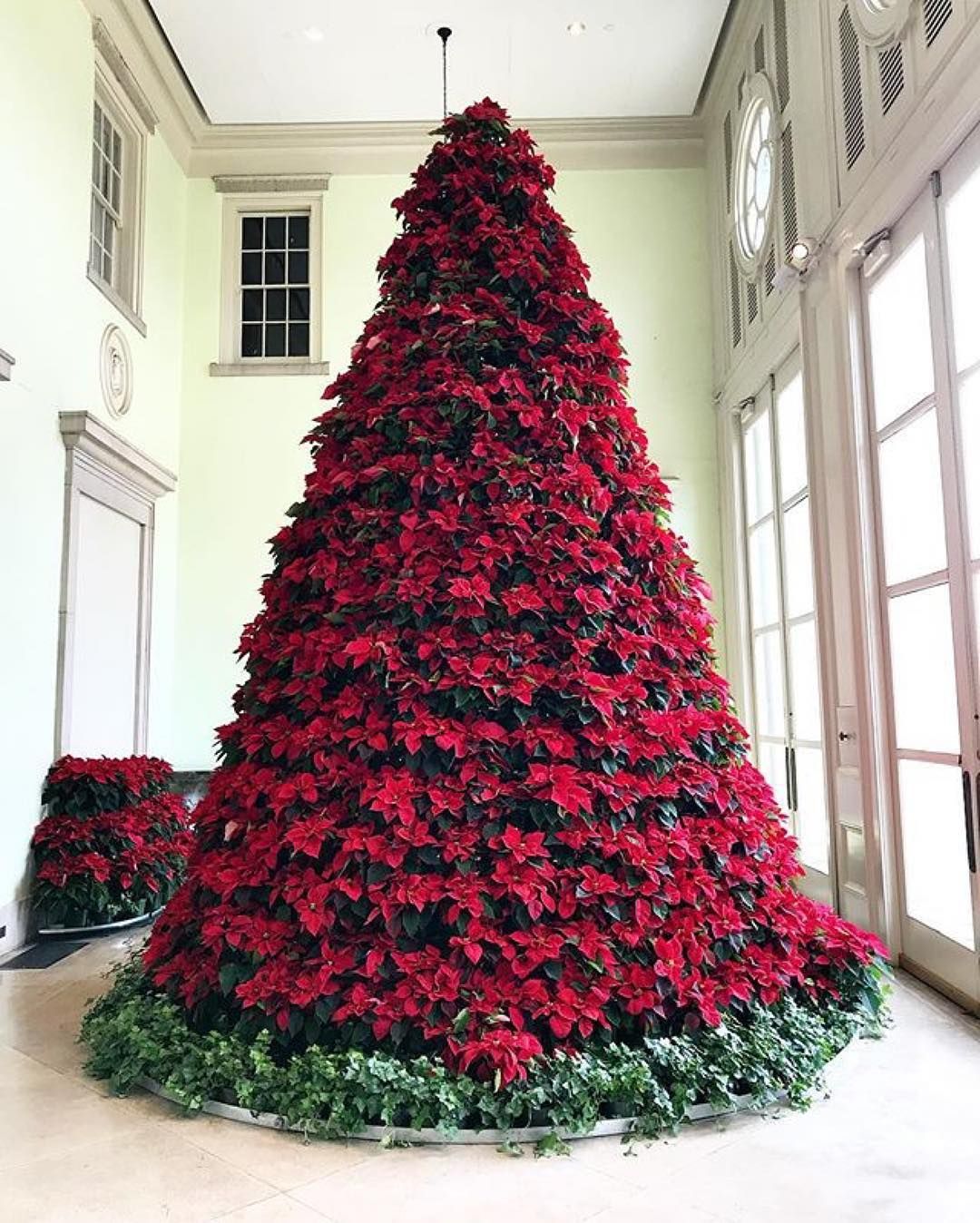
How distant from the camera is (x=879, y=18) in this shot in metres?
3.79

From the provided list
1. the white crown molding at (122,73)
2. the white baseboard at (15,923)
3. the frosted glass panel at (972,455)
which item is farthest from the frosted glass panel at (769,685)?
the white crown molding at (122,73)

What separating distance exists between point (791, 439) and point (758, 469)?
819 mm

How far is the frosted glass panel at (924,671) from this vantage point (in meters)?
3.43

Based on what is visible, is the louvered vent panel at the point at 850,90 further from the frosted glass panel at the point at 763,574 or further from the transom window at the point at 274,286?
the transom window at the point at 274,286

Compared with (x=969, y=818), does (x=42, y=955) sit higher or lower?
lower

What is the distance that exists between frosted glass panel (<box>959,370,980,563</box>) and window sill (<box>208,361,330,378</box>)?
4963 millimetres

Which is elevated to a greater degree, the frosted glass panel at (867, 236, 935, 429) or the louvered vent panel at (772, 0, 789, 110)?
the louvered vent panel at (772, 0, 789, 110)

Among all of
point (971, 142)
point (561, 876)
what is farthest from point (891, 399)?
point (561, 876)

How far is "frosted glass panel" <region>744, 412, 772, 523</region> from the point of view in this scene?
5943 millimetres

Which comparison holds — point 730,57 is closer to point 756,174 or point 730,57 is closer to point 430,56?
point 756,174

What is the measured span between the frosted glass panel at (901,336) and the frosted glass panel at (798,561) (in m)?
1.03

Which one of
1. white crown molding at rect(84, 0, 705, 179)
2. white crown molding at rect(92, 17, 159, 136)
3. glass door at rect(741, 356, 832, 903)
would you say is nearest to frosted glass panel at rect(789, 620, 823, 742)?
glass door at rect(741, 356, 832, 903)

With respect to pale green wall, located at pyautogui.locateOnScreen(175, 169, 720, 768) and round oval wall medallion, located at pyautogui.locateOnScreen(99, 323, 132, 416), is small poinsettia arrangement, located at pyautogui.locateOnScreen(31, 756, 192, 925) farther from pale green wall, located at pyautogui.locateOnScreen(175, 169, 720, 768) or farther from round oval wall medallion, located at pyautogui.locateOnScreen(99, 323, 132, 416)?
round oval wall medallion, located at pyautogui.locateOnScreen(99, 323, 132, 416)

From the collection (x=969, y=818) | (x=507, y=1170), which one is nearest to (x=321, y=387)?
(x=969, y=818)
